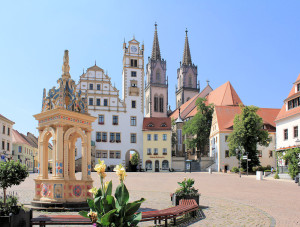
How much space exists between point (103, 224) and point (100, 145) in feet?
166

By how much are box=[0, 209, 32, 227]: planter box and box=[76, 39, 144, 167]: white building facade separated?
46854mm

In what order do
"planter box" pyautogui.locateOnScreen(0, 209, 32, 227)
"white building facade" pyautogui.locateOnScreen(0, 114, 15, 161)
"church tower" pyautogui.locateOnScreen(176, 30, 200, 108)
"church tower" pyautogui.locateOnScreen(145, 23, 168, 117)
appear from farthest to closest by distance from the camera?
"church tower" pyautogui.locateOnScreen(176, 30, 200, 108), "church tower" pyautogui.locateOnScreen(145, 23, 168, 117), "white building facade" pyautogui.locateOnScreen(0, 114, 15, 161), "planter box" pyautogui.locateOnScreen(0, 209, 32, 227)

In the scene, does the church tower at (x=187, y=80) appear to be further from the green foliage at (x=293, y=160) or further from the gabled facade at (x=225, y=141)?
the green foliage at (x=293, y=160)

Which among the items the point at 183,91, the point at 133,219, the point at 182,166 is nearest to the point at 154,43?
the point at 183,91

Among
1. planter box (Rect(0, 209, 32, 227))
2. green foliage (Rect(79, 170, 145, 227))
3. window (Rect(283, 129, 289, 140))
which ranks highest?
window (Rect(283, 129, 289, 140))

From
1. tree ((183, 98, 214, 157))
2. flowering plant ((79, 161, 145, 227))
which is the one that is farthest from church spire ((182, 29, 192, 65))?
flowering plant ((79, 161, 145, 227))

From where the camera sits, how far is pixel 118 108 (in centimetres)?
5616

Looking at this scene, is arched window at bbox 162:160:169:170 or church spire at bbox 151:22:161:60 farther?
church spire at bbox 151:22:161:60

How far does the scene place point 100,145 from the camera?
181 ft

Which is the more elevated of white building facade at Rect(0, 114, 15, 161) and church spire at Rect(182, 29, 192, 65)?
church spire at Rect(182, 29, 192, 65)

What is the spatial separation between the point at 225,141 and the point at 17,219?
48.2 metres

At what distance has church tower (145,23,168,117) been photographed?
89.8 metres

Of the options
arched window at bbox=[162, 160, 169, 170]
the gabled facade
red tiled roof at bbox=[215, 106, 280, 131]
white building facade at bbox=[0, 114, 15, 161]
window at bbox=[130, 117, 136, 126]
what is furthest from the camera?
arched window at bbox=[162, 160, 169, 170]

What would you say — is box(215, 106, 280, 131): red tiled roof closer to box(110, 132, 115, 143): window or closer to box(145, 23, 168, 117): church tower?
box(110, 132, 115, 143): window
